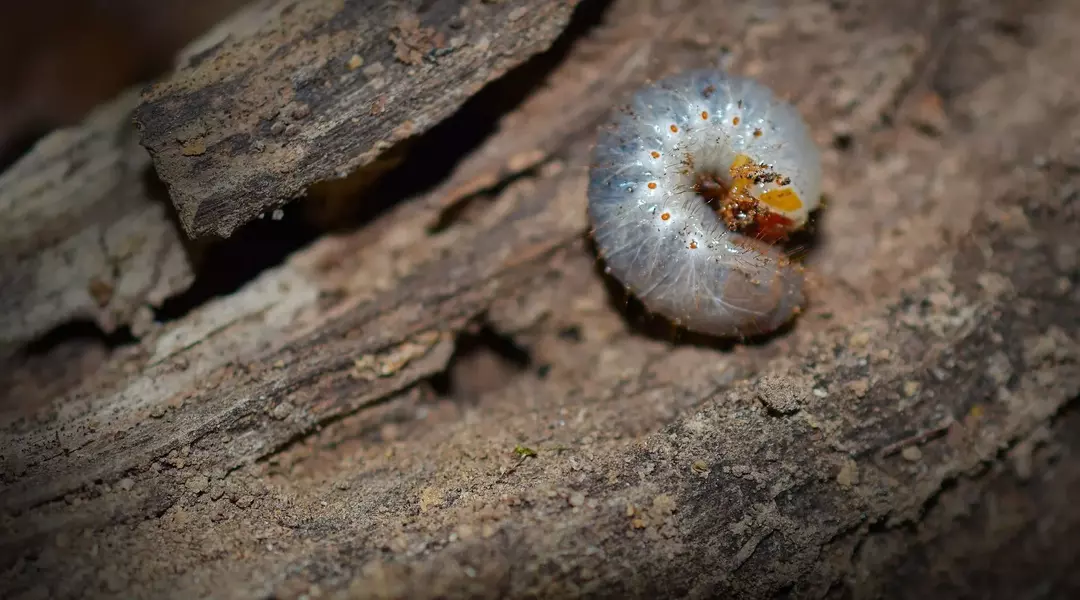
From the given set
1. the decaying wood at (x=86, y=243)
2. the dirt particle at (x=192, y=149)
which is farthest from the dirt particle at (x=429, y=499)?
the dirt particle at (x=192, y=149)

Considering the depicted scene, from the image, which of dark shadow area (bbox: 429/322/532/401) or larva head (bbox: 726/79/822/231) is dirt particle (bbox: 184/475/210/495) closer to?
dark shadow area (bbox: 429/322/532/401)

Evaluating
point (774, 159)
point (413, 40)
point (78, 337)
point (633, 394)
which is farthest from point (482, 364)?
point (78, 337)

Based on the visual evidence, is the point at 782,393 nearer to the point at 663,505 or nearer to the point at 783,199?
the point at 663,505

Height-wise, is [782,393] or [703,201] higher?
[703,201]

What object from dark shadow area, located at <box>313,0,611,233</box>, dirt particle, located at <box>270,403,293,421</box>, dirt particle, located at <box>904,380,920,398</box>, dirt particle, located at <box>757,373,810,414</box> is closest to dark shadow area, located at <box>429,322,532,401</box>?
dark shadow area, located at <box>313,0,611,233</box>

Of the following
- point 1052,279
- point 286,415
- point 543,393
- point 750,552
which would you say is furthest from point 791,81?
point 286,415

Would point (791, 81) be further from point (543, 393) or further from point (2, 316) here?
point (2, 316)

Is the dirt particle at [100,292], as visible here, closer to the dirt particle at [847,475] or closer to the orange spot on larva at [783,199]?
the orange spot on larva at [783,199]
